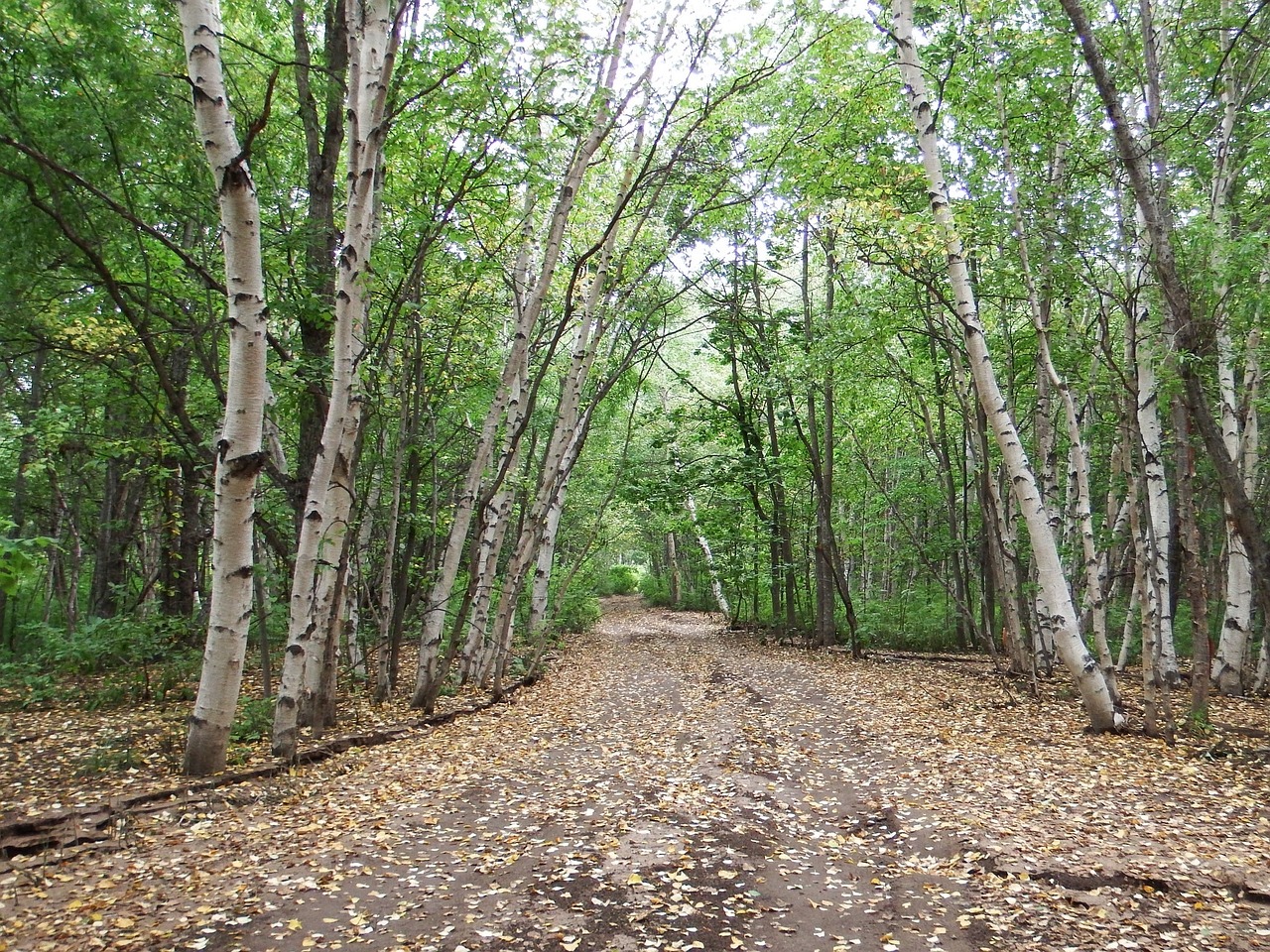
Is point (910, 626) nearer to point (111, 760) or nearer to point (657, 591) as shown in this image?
point (111, 760)

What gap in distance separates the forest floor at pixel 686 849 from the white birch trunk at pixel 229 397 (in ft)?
2.06

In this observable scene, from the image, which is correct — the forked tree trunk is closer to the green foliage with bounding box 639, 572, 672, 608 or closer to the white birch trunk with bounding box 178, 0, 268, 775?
the white birch trunk with bounding box 178, 0, 268, 775

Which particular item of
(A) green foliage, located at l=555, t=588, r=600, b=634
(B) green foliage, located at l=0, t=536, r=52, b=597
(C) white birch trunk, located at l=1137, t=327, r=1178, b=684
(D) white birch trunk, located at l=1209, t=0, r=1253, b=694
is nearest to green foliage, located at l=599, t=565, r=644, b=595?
(A) green foliage, located at l=555, t=588, r=600, b=634

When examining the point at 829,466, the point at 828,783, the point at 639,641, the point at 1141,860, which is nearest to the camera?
the point at 1141,860

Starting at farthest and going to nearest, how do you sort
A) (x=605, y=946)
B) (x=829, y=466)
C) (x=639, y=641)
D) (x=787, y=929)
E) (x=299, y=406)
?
(x=639, y=641) → (x=829, y=466) → (x=299, y=406) → (x=787, y=929) → (x=605, y=946)

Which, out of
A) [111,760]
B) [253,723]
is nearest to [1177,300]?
[253,723]

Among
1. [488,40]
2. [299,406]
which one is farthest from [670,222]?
[299,406]

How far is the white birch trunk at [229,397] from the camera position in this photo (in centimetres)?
505

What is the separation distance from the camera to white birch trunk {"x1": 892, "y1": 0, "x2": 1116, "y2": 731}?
7785 millimetres

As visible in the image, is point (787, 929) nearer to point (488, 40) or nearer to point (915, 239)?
point (915, 239)

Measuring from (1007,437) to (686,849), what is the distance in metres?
5.71

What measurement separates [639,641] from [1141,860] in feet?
51.6

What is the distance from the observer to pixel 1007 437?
7.93 m

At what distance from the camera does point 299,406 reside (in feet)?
25.6
